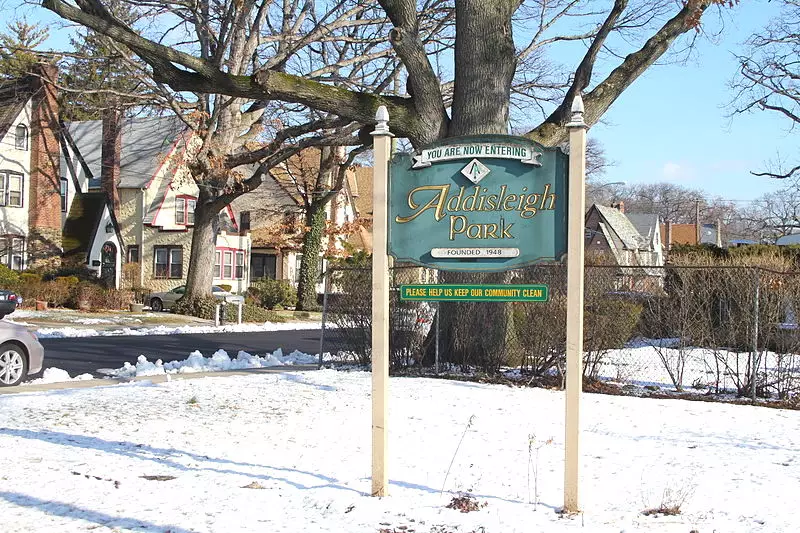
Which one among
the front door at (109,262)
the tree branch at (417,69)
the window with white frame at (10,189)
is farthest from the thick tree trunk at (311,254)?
the tree branch at (417,69)

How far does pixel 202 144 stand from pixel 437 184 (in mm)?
21872

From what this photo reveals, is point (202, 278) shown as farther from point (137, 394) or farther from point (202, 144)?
point (137, 394)

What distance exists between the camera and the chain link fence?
1236 cm

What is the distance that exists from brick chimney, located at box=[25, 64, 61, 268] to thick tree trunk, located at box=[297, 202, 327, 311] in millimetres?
11501

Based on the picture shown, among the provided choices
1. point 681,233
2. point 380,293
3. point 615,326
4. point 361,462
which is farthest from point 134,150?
point 681,233

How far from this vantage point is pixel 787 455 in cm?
818

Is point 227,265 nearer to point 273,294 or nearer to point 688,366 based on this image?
point 273,294

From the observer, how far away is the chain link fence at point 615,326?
487 inches

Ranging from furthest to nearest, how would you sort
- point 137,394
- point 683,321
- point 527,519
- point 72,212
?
point 72,212
point 683,321
point 137,394
point 527,519

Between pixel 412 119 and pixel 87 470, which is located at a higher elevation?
pixel 412 119

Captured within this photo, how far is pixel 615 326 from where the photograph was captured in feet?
42.8

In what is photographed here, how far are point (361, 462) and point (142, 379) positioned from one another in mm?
6344

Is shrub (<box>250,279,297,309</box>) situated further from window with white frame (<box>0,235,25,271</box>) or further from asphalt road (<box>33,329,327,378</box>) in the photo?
asphalt road (<box>33,329,327,378</box>)

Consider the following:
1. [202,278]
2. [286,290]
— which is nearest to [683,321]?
[202,278]
